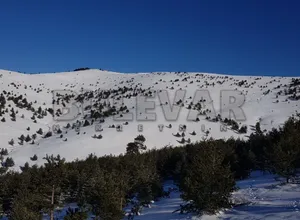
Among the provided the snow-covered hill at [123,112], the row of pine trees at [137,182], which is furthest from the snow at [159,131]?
the row of pine trees at [137,182]

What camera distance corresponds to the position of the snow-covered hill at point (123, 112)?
123 feet

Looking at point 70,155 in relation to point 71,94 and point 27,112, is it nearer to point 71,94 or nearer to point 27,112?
point 27,112

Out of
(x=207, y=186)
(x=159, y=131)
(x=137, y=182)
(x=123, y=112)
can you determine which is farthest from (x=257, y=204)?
(x=123, y=112)

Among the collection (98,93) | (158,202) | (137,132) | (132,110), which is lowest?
(158,202)

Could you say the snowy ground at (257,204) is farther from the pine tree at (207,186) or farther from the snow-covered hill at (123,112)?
the snow-covered hill at (123,112)

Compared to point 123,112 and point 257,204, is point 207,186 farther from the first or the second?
point 123,112

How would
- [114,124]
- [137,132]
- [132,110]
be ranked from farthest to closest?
[132,110] → [114,124] → [137,132]

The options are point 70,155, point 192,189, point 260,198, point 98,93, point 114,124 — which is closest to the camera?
point 192,189

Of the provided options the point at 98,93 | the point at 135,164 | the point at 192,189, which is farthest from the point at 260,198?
the point at 98,93

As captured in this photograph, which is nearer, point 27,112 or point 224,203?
point 224,203

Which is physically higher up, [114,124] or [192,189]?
[114,124]

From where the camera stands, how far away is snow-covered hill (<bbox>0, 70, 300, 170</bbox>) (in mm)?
37562

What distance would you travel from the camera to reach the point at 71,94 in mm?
69250

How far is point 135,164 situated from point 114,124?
2094 centimetres
